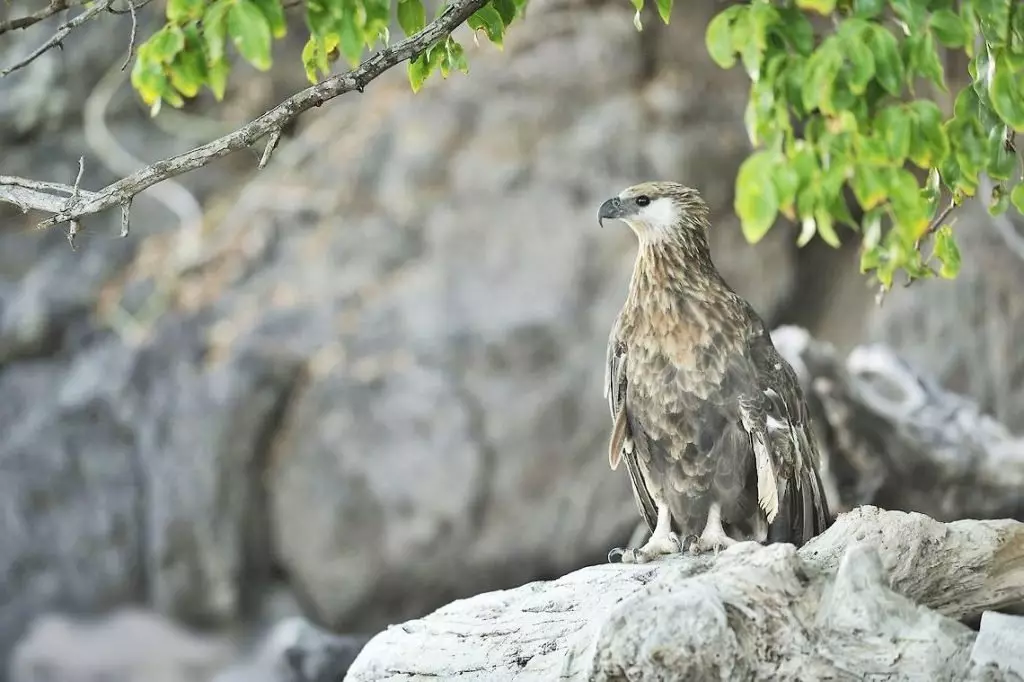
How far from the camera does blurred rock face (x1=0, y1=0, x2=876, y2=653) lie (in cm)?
610

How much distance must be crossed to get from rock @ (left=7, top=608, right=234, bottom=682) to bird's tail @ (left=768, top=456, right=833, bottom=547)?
359 cm

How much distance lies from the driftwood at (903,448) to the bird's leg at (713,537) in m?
1.30

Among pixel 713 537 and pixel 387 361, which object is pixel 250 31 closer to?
pixel 713 537

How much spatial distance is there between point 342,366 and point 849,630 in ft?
14.1

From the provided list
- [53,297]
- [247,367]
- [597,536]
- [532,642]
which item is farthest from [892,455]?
[53,297]

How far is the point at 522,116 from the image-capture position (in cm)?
650

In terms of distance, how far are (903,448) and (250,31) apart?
3.50 meters

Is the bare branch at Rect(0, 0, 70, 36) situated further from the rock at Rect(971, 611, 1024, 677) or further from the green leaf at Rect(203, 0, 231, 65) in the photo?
the rock at Rect(971, 611, 1024, 677)

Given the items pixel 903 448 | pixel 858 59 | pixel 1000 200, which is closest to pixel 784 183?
pixel 858 59

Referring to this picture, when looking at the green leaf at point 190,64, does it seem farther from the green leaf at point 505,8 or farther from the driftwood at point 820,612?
the driftwood at point 820,612

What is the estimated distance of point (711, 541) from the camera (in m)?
3.51

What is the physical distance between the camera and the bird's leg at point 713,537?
11.4ft

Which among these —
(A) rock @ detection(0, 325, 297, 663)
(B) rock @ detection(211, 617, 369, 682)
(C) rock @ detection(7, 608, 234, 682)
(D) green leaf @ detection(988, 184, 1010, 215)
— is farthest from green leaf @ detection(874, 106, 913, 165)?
(C) rock @ detection(7, 608, 234, 682)

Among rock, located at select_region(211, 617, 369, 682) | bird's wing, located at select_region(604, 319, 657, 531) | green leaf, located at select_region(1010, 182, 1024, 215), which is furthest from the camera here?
rock, located at select_region(211, 617, 369, 682)
